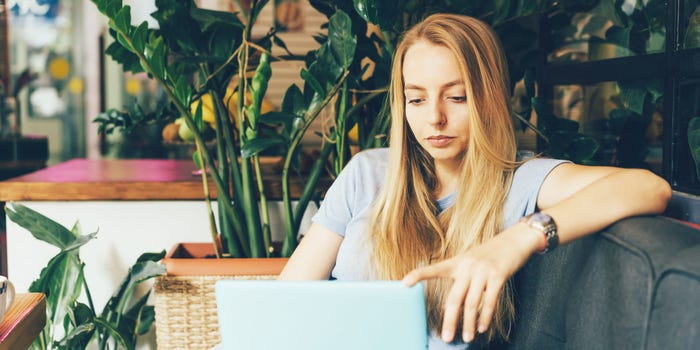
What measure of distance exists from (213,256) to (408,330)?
1248 millimetres

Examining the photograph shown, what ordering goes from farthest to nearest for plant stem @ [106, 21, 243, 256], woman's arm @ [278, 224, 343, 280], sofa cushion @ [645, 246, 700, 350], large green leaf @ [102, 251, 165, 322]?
large green leaf @ [102, 251, 165, 322], plant stem @ [106, 21, 243, 256], woman's arm @ [278, 224, 343, 280], sofa cushion @ [645, 246, 700, 350]

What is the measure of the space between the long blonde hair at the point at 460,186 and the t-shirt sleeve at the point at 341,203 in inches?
2.8

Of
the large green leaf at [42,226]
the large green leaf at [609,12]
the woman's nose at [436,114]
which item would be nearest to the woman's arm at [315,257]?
the woman's nose at [436,114]

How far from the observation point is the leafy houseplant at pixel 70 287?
1.90 m

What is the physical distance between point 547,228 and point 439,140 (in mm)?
345

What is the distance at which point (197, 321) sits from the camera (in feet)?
6.19

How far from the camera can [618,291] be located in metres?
0.93

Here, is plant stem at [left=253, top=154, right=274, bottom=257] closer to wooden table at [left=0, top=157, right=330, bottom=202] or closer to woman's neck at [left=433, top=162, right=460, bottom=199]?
wooden table at [left=0, top=157, right=330, bottom=202]

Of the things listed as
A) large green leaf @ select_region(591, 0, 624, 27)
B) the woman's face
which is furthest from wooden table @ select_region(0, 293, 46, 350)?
large green leaf @ select_region(591, 0, 624, 27)

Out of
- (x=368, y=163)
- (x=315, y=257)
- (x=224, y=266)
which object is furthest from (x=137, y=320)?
(x=368, y=163)

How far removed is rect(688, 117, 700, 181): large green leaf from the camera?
151 cm

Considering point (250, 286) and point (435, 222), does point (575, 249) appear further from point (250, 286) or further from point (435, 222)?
point (250, 286)

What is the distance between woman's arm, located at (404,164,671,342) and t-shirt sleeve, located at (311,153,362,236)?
1.48 ft

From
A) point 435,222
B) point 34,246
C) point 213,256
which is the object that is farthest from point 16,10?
point 435,222
